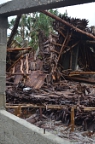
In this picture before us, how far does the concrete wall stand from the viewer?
2688 millimetres

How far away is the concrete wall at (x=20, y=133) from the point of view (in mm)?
2688

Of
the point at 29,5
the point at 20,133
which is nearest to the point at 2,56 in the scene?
the point at 29,5

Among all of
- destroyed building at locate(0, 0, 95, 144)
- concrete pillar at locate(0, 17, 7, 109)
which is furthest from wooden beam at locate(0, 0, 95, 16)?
concrete pillar at locate(0, 17, 7, 109)

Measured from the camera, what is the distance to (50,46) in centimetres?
1070

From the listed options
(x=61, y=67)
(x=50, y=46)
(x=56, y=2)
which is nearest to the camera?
(x=56, y=2)

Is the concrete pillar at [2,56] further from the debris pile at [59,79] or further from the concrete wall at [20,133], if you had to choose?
the debris pile at [59,79]

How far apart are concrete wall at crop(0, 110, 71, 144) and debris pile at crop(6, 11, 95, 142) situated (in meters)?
1.60

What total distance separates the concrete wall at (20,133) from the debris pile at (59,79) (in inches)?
62.8

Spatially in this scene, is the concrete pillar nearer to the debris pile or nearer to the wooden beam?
the wooden beam

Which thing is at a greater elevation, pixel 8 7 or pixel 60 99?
pixel 8 7

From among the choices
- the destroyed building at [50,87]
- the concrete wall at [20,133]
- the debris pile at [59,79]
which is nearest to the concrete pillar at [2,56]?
the destroyed building at [50,87]

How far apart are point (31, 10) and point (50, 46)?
7576 millimetres

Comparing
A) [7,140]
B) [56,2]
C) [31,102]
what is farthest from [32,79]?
[56,2]

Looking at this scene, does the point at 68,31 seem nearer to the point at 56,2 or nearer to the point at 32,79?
the point at 32,79
